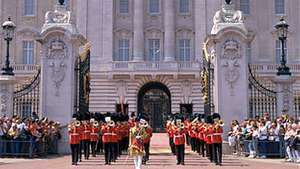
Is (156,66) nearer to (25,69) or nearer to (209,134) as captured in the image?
(25,69)

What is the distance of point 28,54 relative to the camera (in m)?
54.7

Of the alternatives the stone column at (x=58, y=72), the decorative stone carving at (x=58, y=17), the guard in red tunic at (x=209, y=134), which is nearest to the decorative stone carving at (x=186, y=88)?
the decorative stone carving at (x=58, y=17)

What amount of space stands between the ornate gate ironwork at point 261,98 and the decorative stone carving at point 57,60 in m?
8.31

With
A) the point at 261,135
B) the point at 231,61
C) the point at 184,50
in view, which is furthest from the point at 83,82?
the point at 184,50

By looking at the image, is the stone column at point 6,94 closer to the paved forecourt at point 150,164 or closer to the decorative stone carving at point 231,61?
the paved forecourt at point 150,164

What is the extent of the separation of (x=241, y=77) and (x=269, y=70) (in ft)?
93.9

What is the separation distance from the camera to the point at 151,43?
53469 mm

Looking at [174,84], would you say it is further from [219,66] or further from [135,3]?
[219,66]

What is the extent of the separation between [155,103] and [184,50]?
600 cm

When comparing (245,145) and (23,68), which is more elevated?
(23,68)

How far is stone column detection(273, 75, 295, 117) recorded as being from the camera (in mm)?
24156

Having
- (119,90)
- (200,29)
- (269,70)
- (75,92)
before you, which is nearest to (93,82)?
(119,90)

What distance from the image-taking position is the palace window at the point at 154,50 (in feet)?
174

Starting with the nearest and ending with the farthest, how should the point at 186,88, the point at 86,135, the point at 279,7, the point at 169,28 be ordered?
the point at 86,135 < the point at 186,88 < the point at 169,28 < the point at 279,7
